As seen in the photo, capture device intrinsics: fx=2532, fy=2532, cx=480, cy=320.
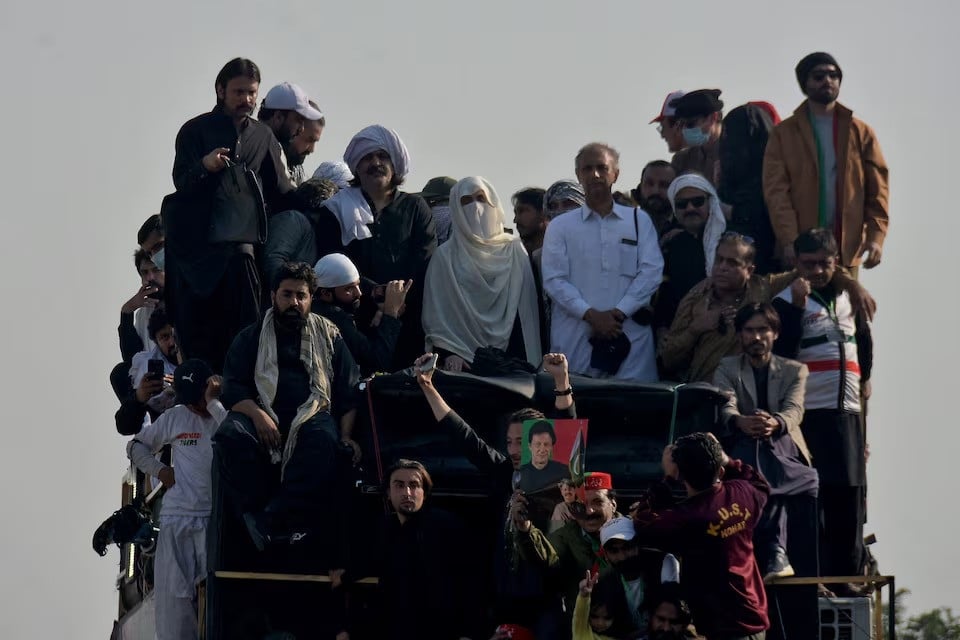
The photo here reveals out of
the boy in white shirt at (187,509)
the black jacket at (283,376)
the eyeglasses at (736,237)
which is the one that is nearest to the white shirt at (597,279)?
the eyeglasses at (736,237)

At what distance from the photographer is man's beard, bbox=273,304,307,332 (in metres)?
15.6

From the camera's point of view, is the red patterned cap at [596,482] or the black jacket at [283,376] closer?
the red patterned cap at [596,482]

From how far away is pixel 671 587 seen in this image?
13.3 m

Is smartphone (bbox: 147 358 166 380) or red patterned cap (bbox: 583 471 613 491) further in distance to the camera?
smartphone (bbox: 147 358 166 380)

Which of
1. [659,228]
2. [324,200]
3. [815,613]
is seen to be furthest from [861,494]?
[324,200]

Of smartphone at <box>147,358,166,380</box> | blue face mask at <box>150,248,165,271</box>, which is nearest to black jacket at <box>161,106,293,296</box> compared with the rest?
smartphone at <box>147,358,166,380</box>

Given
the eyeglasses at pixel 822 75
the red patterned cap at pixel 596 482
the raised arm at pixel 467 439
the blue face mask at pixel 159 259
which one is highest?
the eyeglasses at pixel 822 75

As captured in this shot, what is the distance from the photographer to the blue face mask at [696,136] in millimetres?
18234

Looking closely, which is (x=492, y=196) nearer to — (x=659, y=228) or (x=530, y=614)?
(x=659, y=228)

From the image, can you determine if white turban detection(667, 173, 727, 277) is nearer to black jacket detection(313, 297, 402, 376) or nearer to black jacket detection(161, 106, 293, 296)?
black jacket detection(313, 297, 402, 376)

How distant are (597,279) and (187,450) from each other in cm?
301

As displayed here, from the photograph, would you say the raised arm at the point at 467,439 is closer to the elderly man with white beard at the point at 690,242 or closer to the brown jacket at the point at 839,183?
the elderly man with white beard at the point at 690,242

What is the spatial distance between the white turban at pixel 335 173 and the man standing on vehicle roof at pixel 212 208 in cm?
77

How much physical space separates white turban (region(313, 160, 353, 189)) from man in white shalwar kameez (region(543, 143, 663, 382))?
6.30 feet
